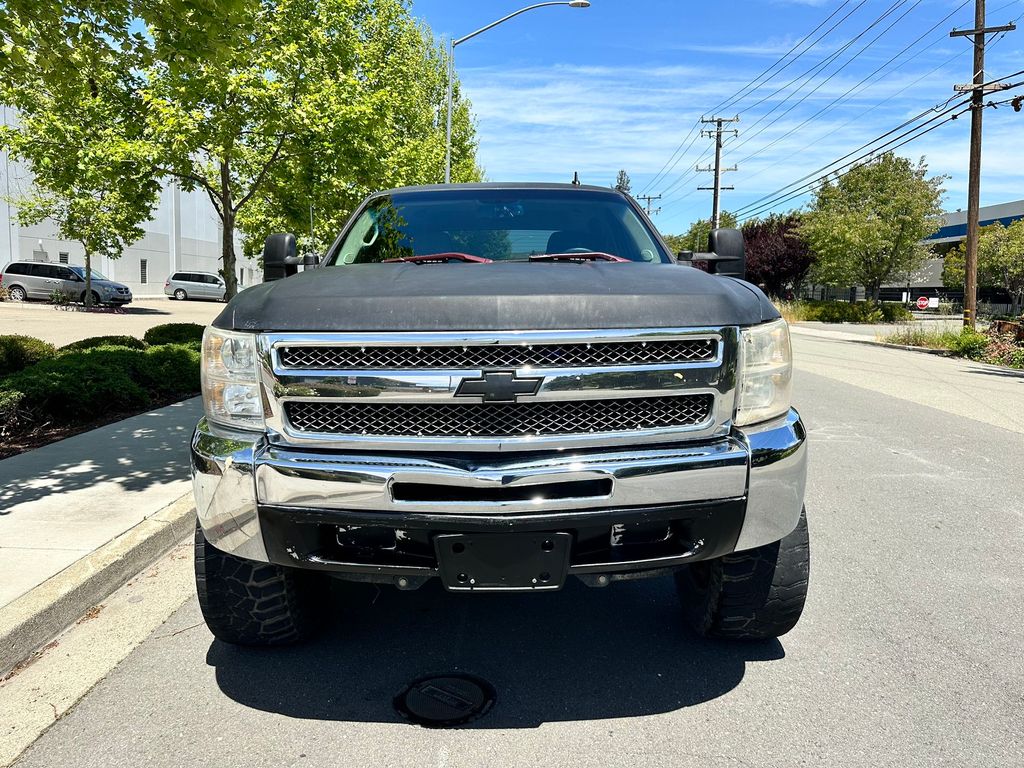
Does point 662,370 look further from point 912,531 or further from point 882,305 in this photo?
point 882,305

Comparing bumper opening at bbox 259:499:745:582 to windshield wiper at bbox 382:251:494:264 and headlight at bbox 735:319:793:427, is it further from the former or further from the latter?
windshield wiper at bbox 382:251:494:264

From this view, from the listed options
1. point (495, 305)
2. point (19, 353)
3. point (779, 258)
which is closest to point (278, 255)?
point (495, 305)

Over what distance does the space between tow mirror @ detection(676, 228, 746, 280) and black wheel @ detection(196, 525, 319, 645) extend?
8.23 feet

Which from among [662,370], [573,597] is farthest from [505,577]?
[573,597]

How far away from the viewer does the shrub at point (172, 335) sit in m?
12.6

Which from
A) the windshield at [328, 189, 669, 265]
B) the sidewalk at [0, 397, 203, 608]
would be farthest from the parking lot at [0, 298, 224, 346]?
the windshield at [328, 189, 669, 265]

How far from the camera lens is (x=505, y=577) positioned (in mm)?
2549

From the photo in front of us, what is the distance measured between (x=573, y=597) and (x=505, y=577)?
4.75ft

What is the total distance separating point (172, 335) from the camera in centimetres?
1284

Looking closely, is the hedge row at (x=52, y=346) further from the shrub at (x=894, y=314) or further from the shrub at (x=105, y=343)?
the shrub at (x=894, y=314)

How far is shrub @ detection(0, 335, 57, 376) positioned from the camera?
911cm

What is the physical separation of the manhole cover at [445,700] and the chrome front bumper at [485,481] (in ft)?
2.49

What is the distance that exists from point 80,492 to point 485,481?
3.75m

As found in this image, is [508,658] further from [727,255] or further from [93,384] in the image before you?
[93,384]
